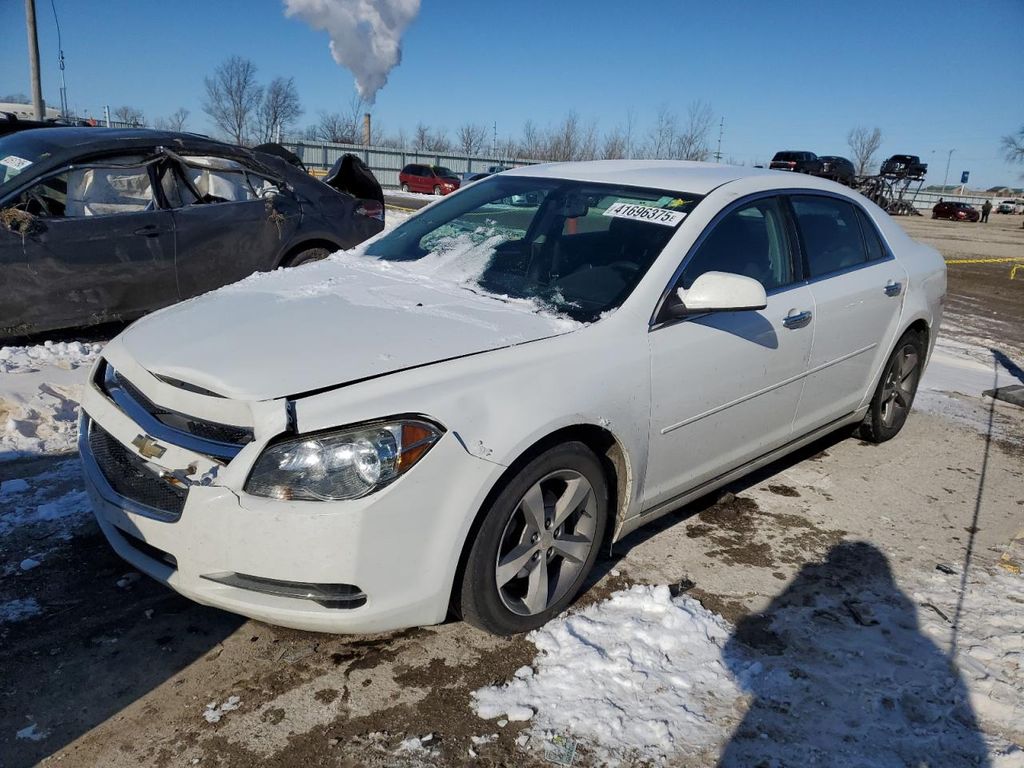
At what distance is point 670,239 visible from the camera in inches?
127

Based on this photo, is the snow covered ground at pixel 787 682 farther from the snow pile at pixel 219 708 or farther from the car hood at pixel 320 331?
the car hood at pixel 320 331

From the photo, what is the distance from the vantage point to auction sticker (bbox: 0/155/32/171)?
542cm

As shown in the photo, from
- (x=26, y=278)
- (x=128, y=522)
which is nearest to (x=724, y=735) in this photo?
(x=128, y=522)

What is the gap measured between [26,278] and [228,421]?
12.9 ft

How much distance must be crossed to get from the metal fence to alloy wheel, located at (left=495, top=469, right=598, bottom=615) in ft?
123

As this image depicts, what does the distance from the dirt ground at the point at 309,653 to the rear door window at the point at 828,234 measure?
1.28 m

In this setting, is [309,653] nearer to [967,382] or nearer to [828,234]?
[828,234]

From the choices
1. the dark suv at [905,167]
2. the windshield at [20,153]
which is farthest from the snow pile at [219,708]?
the dark suv at [905,167]

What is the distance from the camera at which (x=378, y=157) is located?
4259 cm

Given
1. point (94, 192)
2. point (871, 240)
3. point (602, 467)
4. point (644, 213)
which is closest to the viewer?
point (602, 467)

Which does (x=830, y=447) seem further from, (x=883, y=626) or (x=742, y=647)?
(x=742, y=647)

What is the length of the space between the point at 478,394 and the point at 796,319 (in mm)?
1923

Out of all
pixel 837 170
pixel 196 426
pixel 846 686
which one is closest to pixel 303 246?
pixel 196 426

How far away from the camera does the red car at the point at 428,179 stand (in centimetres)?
3644
